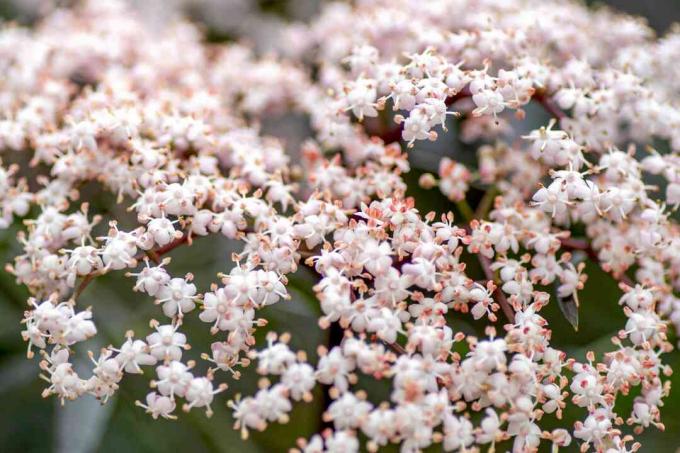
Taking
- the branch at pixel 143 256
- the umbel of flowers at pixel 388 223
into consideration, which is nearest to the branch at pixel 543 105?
the umbel of flowers at pixel 388 223

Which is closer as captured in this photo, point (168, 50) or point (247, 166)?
point (247, 166)

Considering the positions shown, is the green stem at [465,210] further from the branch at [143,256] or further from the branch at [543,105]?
the branch at [143,256]

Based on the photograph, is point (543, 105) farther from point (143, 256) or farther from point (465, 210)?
point (143, 256)

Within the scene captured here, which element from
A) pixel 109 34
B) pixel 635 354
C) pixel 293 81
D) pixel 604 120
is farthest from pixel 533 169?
pixel 109 34

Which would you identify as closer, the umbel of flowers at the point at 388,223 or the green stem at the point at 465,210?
the umbel of flowers at the point at 388,223

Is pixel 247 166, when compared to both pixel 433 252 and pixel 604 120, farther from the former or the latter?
→ pixel 604 120

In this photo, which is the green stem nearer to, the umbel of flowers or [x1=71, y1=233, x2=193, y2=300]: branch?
the umbel of flowers

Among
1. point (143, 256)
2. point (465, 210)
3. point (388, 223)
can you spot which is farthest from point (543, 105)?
point (143, 256)

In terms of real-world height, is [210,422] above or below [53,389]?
below
